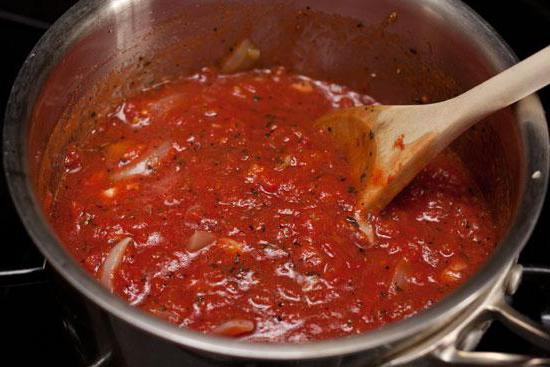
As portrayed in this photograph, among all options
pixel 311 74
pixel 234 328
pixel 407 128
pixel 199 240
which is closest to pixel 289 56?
pixel 311 74

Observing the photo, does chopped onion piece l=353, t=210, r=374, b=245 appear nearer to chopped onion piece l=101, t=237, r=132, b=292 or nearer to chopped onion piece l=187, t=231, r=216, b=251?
chopped onion piece l=187, t=231, r=216, b=251

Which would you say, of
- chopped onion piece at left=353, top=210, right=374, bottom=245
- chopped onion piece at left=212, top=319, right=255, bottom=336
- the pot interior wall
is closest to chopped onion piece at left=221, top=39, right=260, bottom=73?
the pot interior wall

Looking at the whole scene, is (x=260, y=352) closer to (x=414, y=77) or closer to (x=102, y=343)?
(x=102, y=343)

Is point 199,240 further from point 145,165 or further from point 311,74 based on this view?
point 311,74

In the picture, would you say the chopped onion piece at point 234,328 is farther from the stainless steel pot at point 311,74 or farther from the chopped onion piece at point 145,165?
the chopped onion piece at point 145,165

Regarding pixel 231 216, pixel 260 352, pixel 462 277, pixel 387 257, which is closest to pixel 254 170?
pixel 231 216
